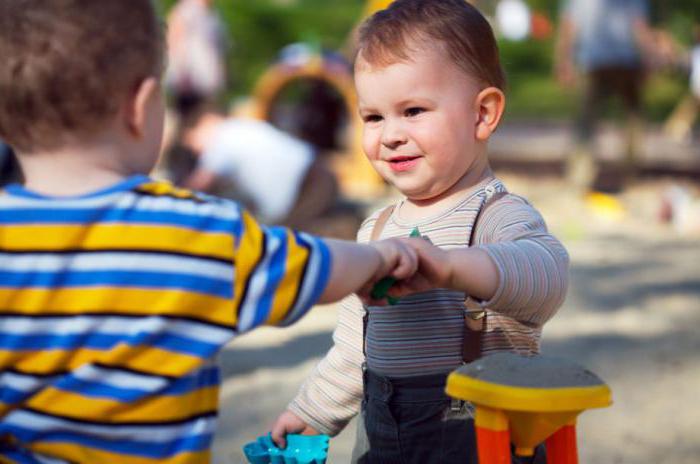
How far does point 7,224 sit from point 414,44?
0.89 m

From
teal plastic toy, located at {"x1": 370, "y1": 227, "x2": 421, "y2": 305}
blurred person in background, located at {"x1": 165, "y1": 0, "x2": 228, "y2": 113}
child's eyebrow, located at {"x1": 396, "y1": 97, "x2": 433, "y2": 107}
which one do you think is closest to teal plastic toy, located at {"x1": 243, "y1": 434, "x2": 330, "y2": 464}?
teal plastic toy, located at {"x1": 370, "y1": 227, "x2": 421, "y2": 305}

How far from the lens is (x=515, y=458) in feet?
6.14

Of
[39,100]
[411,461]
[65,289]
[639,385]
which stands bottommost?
[639,385]

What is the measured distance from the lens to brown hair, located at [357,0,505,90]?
2006 millimetres

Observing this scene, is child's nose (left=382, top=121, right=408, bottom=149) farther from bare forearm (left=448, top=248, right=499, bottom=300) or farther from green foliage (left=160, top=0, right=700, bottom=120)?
green foliage (left=160, top=0, right=700, bottom=120)

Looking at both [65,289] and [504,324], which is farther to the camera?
[504,324]

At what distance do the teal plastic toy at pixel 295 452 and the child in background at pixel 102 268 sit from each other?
492 millimetres

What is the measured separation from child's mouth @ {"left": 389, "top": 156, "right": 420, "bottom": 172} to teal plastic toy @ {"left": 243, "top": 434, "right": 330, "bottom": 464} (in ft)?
1.70

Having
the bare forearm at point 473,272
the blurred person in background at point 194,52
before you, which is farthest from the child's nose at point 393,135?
the blurred person in background at point 194,52

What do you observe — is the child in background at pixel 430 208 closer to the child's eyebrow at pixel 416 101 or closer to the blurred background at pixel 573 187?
the child's eyebrow at pixel 416 101

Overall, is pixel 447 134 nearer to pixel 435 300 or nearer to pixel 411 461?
pixel 435 300

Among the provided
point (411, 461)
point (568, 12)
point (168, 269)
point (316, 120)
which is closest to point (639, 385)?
point (411, 461)

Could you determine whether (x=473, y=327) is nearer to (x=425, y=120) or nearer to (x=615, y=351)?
(x=425, y=120)

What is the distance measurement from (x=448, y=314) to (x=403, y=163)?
0.30 metres
